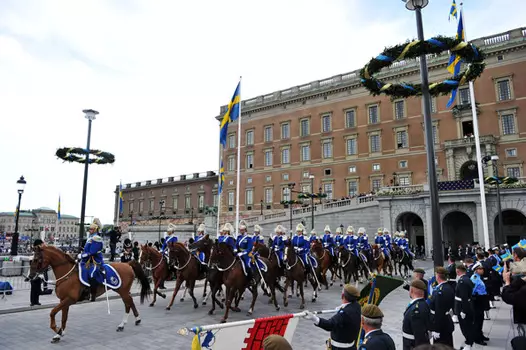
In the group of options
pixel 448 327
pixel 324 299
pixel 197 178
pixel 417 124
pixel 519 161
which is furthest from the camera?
pixel 197 178

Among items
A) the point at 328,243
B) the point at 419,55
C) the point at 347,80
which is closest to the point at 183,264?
the point at 328,243

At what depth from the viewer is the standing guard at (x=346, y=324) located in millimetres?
4461

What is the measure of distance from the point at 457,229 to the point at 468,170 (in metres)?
6.42

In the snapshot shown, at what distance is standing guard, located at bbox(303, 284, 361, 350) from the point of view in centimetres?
446

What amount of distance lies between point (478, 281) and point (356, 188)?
3563 centimetres

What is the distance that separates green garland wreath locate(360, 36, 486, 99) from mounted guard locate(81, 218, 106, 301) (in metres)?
8.60

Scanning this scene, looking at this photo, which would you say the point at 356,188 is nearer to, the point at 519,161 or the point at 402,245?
the point at 519,161

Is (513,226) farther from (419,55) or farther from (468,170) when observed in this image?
→ (419,55)

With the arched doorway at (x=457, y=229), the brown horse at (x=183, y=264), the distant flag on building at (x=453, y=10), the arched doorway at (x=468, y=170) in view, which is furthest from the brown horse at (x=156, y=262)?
the arched doorway at (x=468, y=170)

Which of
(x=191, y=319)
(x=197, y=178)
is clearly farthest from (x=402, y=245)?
(x=197, y=178)

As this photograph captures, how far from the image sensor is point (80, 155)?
1841cm

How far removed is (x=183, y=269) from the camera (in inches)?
481

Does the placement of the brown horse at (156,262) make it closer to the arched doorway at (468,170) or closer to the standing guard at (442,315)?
the standing guard at (442,315)

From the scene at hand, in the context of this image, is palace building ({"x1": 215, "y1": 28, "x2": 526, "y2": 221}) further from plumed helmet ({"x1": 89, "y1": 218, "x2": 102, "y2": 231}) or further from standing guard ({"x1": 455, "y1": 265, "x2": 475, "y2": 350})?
standing guard ({"x1": 455, "y1": 265, "x2": 475, "y2": 350})
